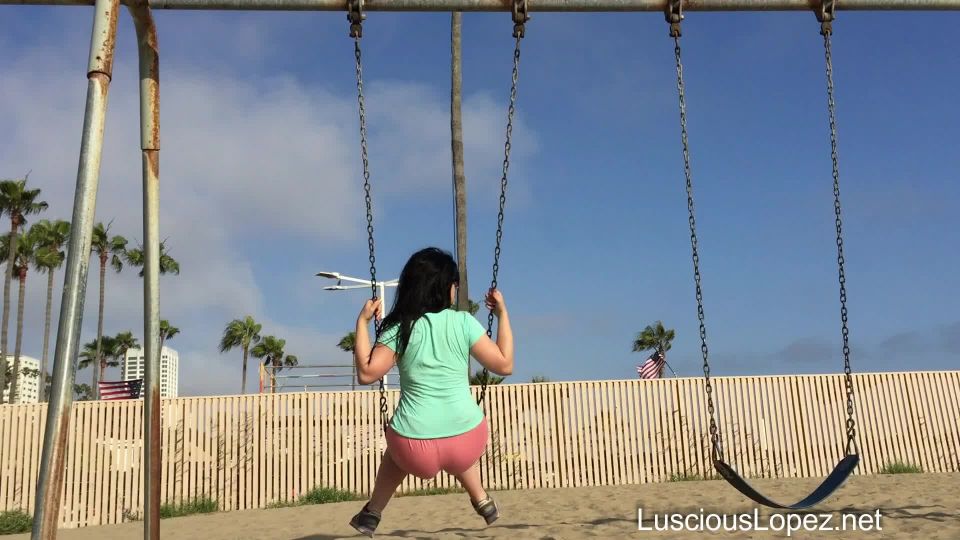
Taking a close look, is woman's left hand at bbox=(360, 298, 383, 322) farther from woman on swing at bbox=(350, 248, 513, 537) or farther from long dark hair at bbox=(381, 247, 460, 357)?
long dark hair at bbox=(381, 247, 460, 357)

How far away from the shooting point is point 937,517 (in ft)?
25.5

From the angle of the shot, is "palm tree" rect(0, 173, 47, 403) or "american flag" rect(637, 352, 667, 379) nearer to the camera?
"american flag" rect(637, 352, 667, 379)

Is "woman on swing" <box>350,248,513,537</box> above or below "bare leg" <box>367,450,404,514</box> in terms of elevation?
above

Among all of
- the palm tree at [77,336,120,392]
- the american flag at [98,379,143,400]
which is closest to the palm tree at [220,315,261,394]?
the palm tree at [77,336,120,392]

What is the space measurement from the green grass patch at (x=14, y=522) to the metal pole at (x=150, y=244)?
8.97 meters

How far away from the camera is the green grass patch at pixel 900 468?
1393 centimetres

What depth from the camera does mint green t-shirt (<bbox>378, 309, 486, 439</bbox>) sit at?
3693 mm

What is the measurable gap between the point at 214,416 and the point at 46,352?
35.2 meters

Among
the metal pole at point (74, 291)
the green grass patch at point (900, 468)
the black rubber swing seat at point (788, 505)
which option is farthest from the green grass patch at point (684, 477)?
the metal pole at point (74, 291)

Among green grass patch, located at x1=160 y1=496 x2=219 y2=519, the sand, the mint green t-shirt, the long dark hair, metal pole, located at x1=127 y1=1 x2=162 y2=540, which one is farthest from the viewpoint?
green grass patch, located at x1=160 y1=496 x2=219 y2=519

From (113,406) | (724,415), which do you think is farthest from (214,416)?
(724,415)

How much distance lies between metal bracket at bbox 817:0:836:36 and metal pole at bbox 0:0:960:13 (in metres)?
0.05

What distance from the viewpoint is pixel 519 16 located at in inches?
210

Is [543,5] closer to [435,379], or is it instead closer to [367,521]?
[435,379]
